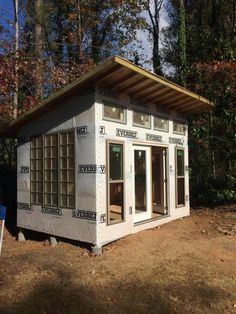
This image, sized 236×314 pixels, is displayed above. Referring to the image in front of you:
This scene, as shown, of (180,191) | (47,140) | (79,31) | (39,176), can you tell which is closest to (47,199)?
(39,176)

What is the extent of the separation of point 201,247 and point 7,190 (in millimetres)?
7632

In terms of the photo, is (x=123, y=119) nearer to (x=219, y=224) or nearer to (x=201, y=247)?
(x=201, y=247)

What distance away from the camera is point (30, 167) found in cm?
932

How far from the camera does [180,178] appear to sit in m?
11.0

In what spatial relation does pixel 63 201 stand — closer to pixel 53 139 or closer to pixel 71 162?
pixel 71 162

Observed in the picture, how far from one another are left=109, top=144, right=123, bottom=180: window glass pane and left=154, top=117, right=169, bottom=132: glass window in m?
1.85

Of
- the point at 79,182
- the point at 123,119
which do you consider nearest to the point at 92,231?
the point at 79,182

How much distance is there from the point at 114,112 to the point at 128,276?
11.7 feet

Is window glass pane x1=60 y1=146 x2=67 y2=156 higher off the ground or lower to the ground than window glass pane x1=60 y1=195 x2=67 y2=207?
higher

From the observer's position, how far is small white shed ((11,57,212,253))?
302 inches

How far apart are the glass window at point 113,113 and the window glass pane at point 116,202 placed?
4.74 ft

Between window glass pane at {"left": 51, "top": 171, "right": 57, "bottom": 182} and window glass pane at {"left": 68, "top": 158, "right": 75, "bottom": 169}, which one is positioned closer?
window glass pane at {"left": 68, "top": 158, "right": 75, "bottom": 169}

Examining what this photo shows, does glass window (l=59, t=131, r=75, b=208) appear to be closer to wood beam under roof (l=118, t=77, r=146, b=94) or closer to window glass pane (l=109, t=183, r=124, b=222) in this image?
window glass pane (l=109, t=183, r=124, b=222)

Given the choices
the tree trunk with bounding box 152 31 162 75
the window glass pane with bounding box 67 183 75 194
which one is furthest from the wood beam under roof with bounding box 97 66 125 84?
the tree trunk with bounding box 152 31 162 75
